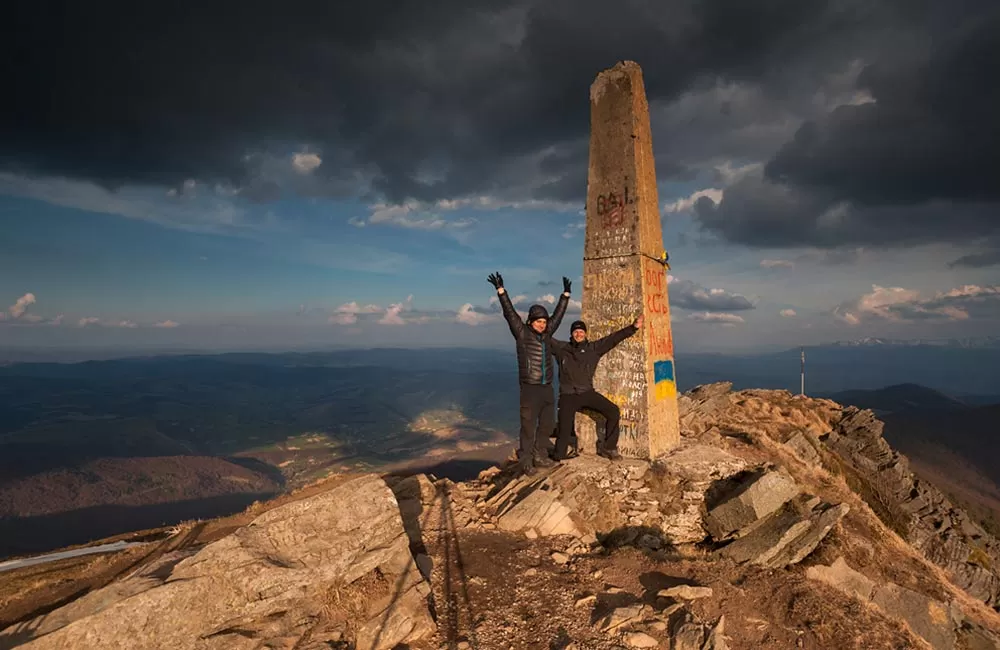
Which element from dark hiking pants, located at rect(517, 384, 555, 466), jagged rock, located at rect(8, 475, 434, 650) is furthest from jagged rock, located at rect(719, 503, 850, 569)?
jagged rock, located at rect(8, 475, 434, 650)

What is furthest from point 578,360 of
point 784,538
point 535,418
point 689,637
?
point 689,637

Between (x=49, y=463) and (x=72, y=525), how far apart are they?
305 ft

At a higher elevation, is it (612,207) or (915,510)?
(612,207)

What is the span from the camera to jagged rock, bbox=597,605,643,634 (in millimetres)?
6444

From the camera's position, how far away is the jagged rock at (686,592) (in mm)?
7210

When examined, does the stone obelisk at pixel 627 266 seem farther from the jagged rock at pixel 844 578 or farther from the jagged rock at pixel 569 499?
the jagged rock at pixel 844 578

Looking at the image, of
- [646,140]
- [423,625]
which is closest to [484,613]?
[423,625]

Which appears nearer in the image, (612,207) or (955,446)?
(612,207)

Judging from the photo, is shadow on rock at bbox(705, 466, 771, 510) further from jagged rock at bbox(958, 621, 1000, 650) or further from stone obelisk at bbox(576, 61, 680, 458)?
jagged rock at bbox(958, 621, 1000, 650)

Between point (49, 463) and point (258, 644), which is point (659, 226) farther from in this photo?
point (49, 463)

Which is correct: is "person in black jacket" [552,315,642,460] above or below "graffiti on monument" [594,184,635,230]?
below

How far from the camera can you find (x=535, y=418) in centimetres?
1186

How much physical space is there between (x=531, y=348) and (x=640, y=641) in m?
6.51

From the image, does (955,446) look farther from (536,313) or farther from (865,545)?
(536,313)
